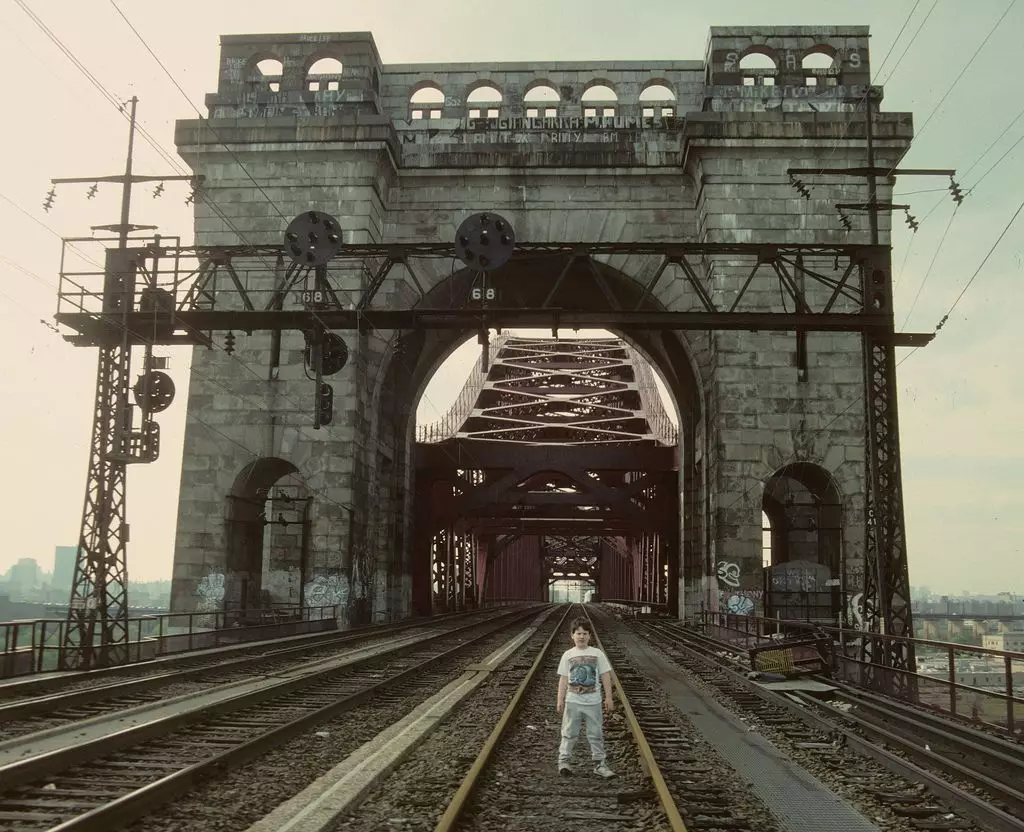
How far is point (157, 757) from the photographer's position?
9633 mm

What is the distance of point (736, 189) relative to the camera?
32.3 m

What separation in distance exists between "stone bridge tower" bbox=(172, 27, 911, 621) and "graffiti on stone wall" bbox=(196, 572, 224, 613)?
6cm

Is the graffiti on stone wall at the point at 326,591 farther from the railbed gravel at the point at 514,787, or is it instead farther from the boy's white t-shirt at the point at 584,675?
the boy's white t-shirt at the point at 584,675

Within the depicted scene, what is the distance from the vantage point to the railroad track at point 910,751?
8.37m

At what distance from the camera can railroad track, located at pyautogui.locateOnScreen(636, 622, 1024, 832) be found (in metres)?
8.37

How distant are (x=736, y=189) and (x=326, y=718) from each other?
2436cm

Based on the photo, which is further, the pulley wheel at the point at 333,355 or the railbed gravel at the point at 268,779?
the pulley wheel at the point at 333,355

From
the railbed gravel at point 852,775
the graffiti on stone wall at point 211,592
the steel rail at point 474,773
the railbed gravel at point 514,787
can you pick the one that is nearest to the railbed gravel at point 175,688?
the railbed gravel at point 514,787

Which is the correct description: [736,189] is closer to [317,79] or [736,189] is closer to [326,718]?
[317,79]

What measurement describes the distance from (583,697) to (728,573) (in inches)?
861

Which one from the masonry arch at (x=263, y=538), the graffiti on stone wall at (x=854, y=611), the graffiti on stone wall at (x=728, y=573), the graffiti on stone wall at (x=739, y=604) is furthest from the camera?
the masonry arch at (x=263, y=538)

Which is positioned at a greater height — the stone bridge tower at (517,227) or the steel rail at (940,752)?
the stone bridge tower at (517,227)

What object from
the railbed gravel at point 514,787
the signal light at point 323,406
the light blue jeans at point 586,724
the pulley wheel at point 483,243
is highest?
the pulley wheel at point 483,243

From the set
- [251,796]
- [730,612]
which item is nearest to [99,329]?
[251,796]
